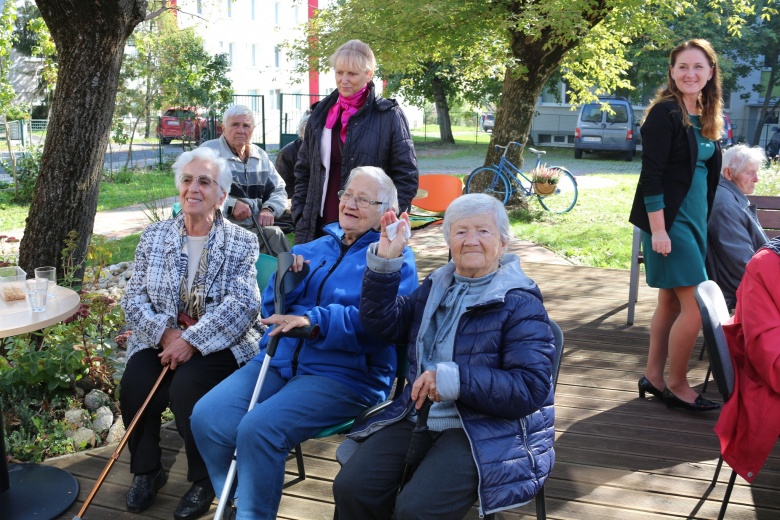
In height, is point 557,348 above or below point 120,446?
above

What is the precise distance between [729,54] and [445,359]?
93.6 feet

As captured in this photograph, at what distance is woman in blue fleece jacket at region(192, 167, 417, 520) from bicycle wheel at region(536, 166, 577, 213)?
9.24 m

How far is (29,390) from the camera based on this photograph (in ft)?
13.1

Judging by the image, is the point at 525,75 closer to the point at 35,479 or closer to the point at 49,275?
the point at 49,275

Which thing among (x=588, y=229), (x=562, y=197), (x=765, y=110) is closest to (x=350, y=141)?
(x=588, y=229)

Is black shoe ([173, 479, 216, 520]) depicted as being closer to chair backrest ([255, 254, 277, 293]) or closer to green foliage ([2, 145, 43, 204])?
chair backrest ([255, 254, 277, 293])

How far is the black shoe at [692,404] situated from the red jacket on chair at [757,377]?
122cm

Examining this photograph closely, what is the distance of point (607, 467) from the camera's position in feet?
11.1

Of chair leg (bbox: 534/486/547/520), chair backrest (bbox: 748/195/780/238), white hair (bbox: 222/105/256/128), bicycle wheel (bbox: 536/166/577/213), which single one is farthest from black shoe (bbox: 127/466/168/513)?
bicycle wheel (bbox: 536/166/577/213)

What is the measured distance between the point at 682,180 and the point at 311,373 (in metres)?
2.07

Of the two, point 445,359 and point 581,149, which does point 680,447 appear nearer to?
point 445,359

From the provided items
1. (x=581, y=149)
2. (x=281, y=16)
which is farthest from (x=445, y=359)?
(x=281, y=16)

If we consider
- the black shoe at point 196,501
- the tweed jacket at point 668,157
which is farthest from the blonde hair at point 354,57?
the black shoe at point 196,501

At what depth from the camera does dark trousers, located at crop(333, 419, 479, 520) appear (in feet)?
7.58
